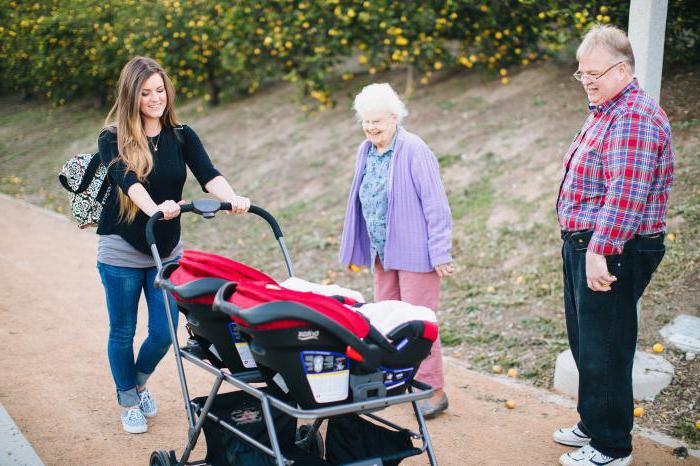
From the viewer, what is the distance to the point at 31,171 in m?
14.2

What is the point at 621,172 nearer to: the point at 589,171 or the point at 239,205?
the point at 589,171

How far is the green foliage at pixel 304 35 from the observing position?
880cm

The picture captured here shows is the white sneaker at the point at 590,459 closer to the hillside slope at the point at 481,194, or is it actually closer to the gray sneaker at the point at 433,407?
the hillside slope at the point at 481,194

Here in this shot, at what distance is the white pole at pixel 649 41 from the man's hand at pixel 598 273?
140cm

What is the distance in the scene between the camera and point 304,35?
1062 centimetres

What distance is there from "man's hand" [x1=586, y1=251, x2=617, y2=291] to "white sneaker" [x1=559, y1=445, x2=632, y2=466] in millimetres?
885

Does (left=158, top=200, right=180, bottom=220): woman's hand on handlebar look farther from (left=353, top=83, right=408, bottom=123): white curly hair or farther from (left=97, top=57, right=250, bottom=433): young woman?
(left=353, top=83, right=408, bottom=123): white curly hair

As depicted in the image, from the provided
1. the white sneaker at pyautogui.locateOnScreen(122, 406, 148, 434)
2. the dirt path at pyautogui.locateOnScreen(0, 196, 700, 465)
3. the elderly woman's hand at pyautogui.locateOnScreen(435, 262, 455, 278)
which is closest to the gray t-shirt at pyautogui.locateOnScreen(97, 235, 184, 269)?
the white sneaker at pyautogui.locateOnScreen(122, 406, 148, 434)

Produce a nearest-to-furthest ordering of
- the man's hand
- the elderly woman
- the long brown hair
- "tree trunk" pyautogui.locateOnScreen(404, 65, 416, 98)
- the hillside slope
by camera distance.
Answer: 1. the man's hand
2. the long brown hair
3. the elderly woman
4. the hillside slope
5. "tree trunk" pyautogui.locateOnScreen(404, 65, 416, 98)

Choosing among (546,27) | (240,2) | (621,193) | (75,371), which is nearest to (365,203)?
(621,193)

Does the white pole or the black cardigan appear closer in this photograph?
the black cardigan

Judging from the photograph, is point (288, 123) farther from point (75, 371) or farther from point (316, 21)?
point (75, 371)

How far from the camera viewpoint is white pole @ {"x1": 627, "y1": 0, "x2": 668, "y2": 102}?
4.32 m

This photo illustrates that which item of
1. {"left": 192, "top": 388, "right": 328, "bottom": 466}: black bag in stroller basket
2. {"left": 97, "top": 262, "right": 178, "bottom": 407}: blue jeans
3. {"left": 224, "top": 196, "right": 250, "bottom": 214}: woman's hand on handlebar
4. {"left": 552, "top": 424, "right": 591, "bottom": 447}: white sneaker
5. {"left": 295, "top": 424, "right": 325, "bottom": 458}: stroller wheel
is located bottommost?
{"left": 552, "top": 424, "right": 591, "bottom": 447}: white sneaker
